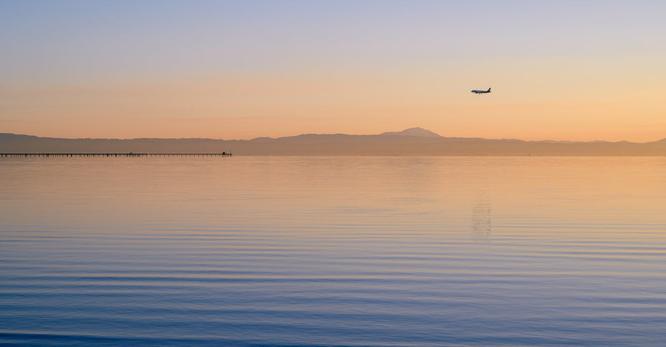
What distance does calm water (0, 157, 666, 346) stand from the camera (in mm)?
14852

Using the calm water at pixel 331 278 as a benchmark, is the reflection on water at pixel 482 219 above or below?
above

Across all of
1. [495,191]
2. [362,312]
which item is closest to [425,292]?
[362,312]

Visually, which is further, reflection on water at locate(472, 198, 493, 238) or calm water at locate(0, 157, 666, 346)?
reflection on water at locate(472, 198, 493, 238)

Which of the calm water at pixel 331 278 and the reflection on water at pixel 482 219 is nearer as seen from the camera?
the calm water at pixel 331 278

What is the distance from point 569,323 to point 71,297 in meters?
11.9

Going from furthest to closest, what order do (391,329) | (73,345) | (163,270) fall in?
(163,270), (391,329), (73,345)

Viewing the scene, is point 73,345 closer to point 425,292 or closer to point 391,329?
point 391,329

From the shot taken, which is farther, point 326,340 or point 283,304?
point 283,304

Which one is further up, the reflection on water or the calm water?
the reflection on water

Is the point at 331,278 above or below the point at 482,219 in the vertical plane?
below

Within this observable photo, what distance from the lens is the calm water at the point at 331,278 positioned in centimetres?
1485

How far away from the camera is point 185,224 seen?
3691cm

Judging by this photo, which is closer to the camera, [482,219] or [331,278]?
[331,278]

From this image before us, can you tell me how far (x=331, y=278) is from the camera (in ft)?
69.3
